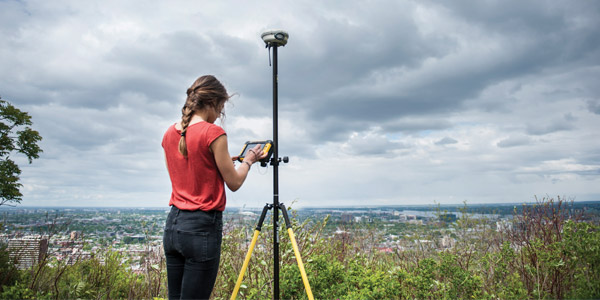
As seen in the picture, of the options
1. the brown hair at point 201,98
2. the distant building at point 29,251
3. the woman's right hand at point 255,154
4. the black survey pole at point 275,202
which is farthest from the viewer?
the distant building at point 29,251

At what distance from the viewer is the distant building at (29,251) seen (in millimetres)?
3704

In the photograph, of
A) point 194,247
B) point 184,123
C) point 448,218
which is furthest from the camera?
point 448,218

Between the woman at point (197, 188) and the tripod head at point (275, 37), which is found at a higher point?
the tripod head at point (275, 37)

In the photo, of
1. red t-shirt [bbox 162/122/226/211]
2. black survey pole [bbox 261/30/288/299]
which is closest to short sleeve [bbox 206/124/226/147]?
red t-shirt [bbox 162/122/226/211]

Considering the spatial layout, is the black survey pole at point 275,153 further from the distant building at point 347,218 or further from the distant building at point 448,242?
the distant building at point 347,218

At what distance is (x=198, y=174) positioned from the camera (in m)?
1.72

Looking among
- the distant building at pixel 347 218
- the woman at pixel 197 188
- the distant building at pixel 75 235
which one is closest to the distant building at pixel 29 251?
the distant building at pixel 75 235

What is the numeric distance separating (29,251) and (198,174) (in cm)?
323

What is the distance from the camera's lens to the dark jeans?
1.64 metres

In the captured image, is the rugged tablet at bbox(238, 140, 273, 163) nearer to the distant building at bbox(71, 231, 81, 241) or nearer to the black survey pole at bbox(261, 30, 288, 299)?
the black survey pole at bbox(261, 30, 288, 299)

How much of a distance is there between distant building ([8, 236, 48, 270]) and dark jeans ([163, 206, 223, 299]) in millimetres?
2862

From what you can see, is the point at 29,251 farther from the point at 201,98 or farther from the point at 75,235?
the point at 201,98

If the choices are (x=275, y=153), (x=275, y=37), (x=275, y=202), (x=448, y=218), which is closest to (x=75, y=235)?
(x=275, y=202)

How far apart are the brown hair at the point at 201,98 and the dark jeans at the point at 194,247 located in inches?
12.3
